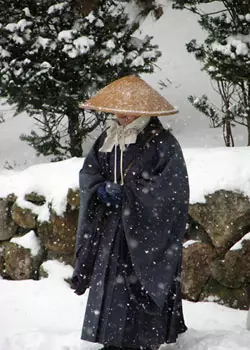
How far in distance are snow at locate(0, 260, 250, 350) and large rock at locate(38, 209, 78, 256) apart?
179 mm

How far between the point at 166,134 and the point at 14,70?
3.94 metres

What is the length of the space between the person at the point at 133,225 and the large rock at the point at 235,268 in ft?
3.90

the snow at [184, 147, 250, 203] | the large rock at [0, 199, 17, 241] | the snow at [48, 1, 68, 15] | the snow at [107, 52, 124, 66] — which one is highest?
the snow at [48, 1, 68, 15]

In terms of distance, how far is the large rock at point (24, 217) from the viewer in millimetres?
5371

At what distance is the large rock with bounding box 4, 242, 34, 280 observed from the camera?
211 inches

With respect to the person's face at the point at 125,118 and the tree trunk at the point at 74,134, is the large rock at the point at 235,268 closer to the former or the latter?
the person's face at the point at 125,118

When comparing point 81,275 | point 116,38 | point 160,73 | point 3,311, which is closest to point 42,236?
point 3,311

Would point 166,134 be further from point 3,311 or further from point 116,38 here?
point 116,38

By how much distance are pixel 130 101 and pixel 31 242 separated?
281 cm

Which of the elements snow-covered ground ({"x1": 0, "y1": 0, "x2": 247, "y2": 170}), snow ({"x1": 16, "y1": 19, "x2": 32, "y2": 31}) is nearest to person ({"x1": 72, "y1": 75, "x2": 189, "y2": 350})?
snow ({"x1": 16, "y1": 19, "x2": 32, "y2": 31})

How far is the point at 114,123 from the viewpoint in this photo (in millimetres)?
3346

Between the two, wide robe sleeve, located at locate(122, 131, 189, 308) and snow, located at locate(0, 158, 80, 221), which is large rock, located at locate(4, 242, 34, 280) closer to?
snow, located at locate(0, 158, 80, 221)

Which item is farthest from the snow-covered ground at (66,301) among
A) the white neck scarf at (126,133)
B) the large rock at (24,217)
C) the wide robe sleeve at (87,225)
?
the white neck scarf at (126,133)

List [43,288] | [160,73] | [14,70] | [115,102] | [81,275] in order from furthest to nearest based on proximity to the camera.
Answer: [160,73] < [14,70] < [43,288] < [81,275] < [115,102]
